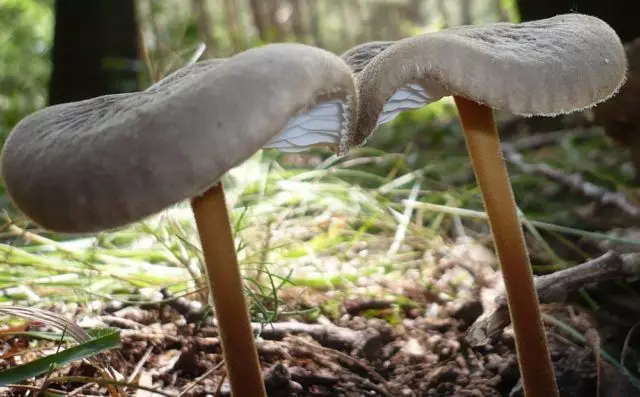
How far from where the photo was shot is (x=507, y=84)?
0.93 meters

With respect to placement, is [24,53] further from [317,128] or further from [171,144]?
[171,144]

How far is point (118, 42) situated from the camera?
16.1 feet

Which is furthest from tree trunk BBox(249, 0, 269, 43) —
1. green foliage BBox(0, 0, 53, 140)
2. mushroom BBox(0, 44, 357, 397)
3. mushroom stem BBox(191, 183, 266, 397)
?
mushroom BBox(0, 44, 357, 397)

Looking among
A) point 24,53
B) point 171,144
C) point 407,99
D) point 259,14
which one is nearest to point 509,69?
point 407,99

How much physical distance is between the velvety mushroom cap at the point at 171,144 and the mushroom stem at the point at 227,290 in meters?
0.23

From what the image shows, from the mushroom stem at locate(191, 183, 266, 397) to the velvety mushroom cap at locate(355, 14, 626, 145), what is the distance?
0.29 metres

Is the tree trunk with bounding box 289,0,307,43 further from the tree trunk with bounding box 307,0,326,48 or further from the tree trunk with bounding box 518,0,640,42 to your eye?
the tree trunk with bounding box 518,0,640,42

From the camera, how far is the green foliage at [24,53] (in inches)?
266

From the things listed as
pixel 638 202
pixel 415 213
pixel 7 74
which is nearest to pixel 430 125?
pixel 415 213

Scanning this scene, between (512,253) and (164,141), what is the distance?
679 mm

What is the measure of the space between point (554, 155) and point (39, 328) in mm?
2559

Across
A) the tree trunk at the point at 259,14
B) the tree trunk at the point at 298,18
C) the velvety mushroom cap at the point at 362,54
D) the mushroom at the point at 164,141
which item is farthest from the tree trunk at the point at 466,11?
the mushroom at the point at 164,141

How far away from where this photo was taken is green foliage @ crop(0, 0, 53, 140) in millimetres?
6750

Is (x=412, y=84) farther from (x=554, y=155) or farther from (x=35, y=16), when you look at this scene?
(x=35, y=16)
